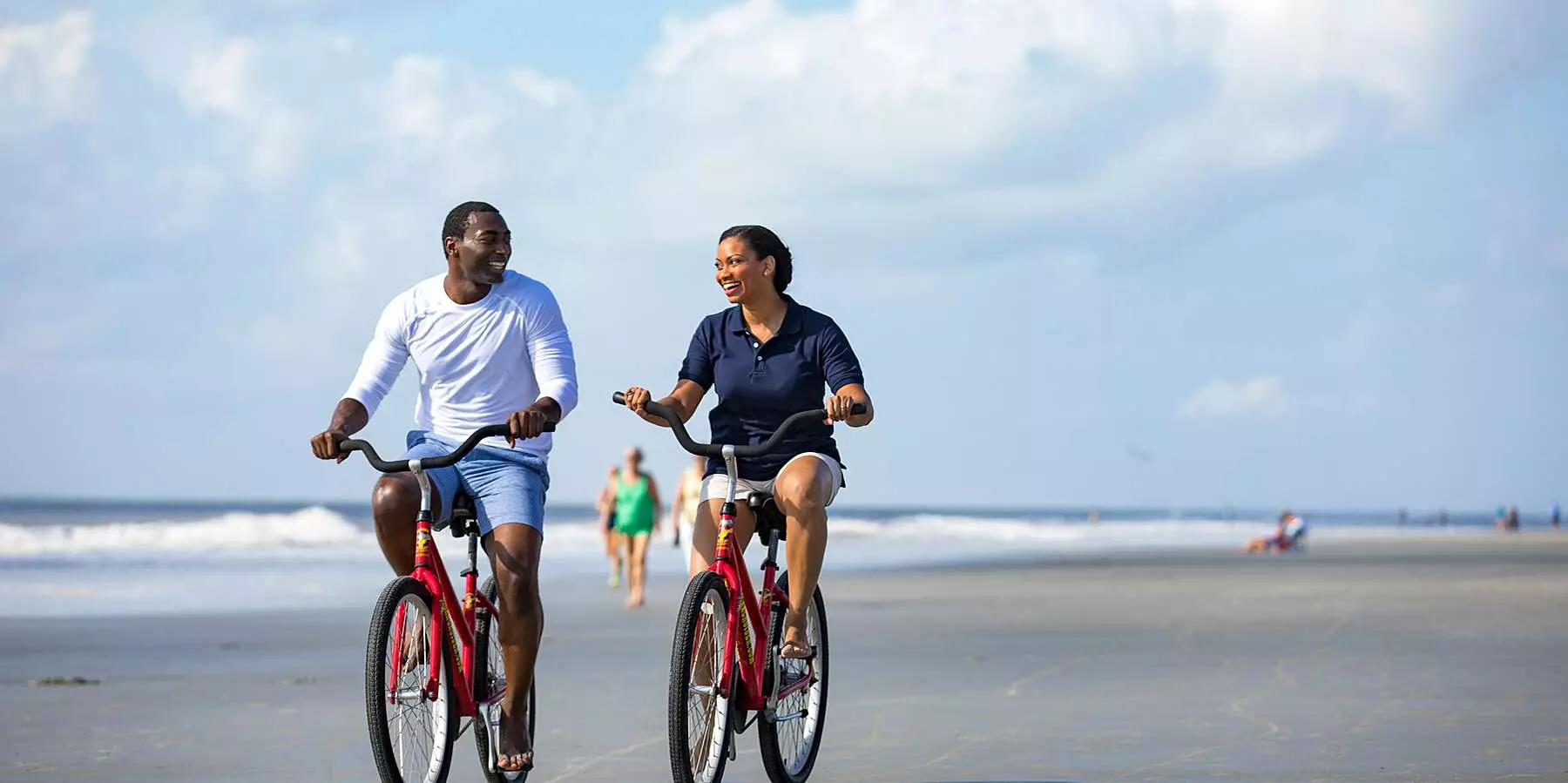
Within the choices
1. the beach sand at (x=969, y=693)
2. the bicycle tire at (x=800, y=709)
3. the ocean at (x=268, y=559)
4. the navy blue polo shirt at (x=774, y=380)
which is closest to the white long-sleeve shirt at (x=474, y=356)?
the navy blue polo shirt at (x=774, y=380)

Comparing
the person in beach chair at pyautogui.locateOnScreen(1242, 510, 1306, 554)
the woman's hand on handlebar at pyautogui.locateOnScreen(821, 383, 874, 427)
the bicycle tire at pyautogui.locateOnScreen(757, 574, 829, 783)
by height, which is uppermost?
the woman's hand on handlebar at pyautogui.locateOnScreen(821, 383, 874, 427)

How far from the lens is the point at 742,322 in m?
6.18

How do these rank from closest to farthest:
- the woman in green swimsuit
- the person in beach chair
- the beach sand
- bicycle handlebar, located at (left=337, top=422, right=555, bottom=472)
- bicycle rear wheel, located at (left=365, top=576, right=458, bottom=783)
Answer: bicycle rear wheel, located at (left=365, top=576, right=458, bottom=783)
bicycle handlebar, located at (left=337, top=422, right=555, bottom=472)
the beach sand
the woman in green swimsuit
the person in beach chair

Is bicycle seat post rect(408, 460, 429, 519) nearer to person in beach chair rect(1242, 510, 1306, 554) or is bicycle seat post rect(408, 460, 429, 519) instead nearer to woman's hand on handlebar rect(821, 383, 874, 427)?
woman's hand on handlebar rect(821, 383, 874, 427)

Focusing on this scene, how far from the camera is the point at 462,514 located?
5.57 meters

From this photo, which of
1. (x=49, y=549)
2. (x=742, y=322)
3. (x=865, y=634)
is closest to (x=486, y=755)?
(x=742, y=322)

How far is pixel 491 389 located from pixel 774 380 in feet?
3.09

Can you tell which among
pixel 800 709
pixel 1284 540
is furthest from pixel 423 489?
pixel 1284 540

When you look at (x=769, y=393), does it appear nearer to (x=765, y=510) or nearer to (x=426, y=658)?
(x=765, y=510)

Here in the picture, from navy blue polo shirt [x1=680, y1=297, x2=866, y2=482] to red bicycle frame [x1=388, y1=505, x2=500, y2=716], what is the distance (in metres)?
1.02

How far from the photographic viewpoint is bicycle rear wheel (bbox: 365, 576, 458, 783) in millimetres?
5094

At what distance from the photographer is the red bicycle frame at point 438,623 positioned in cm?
529

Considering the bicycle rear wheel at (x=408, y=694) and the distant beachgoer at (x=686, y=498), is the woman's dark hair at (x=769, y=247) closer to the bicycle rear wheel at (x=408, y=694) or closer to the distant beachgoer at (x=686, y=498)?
the bicycle rear wheel at (x=408, y=694)

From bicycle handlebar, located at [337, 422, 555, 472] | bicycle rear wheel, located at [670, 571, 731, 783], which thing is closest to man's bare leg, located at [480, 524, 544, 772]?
Answer: bicycle handlebar, located at [337, 422, 555, 472]
